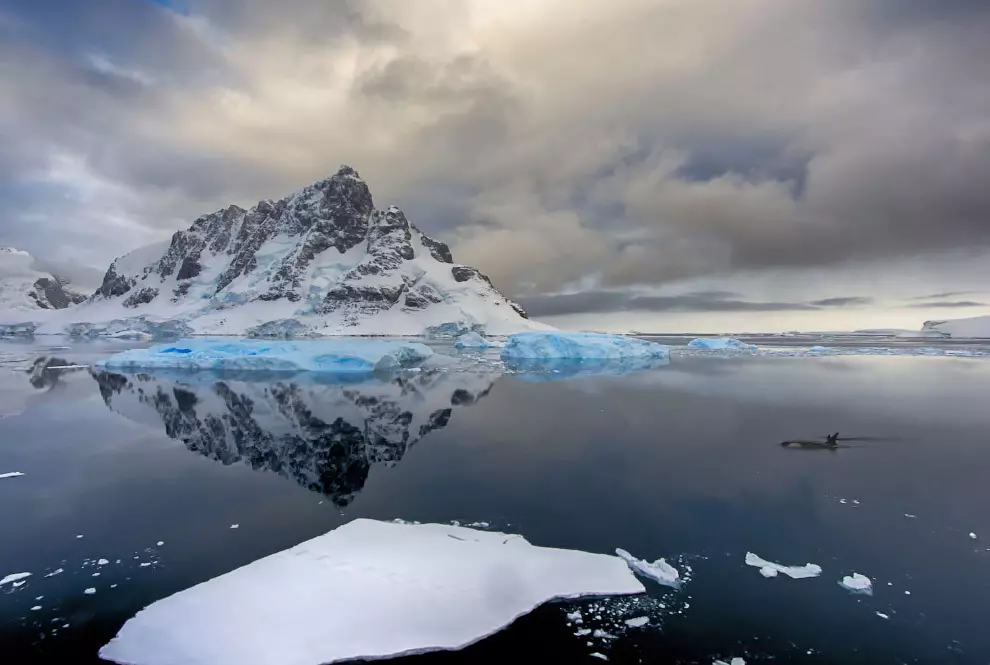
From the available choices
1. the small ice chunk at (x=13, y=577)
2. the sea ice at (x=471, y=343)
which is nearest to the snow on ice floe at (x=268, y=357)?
the small ice chunk at (x=13, y=577)

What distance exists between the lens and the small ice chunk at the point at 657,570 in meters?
5.99

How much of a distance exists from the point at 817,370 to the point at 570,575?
1428 inches

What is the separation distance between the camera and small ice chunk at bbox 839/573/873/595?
5859 millimetres

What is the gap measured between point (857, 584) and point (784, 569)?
0.75 meters

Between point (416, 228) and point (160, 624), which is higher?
point (416, 228)

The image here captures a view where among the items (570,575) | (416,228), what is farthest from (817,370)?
(416,228)

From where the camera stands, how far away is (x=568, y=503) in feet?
28.3

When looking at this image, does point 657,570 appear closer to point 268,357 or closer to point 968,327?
point 268,357

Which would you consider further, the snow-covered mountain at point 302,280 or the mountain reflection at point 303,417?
the snow-covered mountain at point 302,280

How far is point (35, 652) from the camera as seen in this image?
15.1 feet

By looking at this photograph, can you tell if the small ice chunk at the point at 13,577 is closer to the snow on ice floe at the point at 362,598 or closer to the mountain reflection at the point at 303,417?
the snow on ice floe at the point at 362,598

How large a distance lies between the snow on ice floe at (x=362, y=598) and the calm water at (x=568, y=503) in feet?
1.10

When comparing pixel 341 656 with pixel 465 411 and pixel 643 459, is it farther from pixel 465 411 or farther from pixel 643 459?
pixel 465 411

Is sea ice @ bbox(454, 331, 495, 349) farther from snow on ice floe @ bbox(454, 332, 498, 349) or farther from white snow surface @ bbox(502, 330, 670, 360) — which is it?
white snow surface @ bbox(502, 330, 670, 360)
